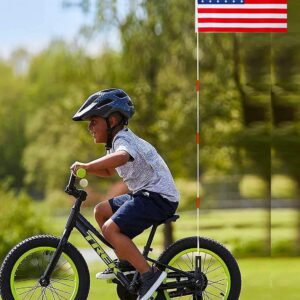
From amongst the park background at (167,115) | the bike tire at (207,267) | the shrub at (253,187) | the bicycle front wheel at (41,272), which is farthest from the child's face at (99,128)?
the shrub at (253,187)

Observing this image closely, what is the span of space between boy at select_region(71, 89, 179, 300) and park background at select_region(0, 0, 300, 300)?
4201 mm

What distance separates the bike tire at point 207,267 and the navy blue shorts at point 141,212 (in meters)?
0.22

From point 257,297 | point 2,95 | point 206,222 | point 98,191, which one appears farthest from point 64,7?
point 257,297

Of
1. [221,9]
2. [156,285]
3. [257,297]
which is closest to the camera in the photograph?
[156,285]

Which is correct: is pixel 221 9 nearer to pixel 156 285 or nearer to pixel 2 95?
pixel 156 285

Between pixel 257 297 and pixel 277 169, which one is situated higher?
pixel 277 169

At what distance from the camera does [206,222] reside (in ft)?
32.9

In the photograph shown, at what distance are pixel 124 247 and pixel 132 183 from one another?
1.20ft

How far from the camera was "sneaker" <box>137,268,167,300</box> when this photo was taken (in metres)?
5.25

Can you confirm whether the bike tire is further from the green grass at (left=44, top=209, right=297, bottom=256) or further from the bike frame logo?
the green grass at (left=44, top=209, right=297, bottom=256)

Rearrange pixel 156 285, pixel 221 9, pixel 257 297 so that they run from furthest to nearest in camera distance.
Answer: pixel 257 297
pixel 221 9
pixel 156 285

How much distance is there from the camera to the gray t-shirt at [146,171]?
17.3 feet

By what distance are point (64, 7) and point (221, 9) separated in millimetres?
3160

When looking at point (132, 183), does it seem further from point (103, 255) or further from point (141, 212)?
point (103, 255)
